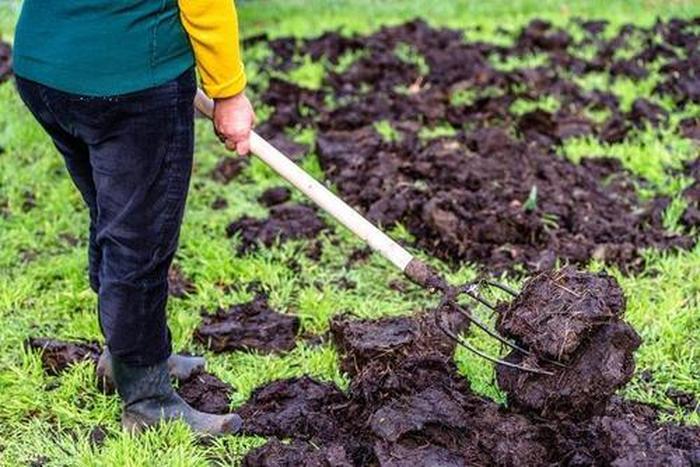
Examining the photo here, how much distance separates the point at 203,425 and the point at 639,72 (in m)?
5.07

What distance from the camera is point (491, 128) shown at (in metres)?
6.52

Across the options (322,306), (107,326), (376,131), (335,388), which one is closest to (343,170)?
(376,131)

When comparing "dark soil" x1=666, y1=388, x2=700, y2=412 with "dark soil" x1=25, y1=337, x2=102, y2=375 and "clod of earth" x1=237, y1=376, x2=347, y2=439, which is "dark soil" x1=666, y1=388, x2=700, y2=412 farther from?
"dark soil" x1=25, y1=337, x2=102, y2=375

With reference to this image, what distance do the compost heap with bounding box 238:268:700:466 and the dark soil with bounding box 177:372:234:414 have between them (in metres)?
0.27

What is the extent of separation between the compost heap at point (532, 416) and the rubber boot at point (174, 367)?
481mm

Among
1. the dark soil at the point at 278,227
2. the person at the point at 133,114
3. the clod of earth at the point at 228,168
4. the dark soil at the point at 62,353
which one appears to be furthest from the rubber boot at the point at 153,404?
the clod of earth at the point at 228,168

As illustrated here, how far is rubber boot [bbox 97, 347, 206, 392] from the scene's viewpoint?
13.1ft

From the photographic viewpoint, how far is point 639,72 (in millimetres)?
→ 7684

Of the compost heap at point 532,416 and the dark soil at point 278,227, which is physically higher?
the compost heap at point 532,416

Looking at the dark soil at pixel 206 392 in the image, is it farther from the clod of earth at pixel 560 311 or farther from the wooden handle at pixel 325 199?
the clod of earth at pixel 560 311

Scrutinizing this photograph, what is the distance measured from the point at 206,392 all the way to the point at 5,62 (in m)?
4.72

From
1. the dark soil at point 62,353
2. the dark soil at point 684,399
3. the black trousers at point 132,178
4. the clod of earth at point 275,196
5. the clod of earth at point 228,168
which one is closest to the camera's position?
the black trousers at point 132,178

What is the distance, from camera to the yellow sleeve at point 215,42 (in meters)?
3.06

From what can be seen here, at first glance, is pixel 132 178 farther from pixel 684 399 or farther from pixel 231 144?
pixel 684 399
